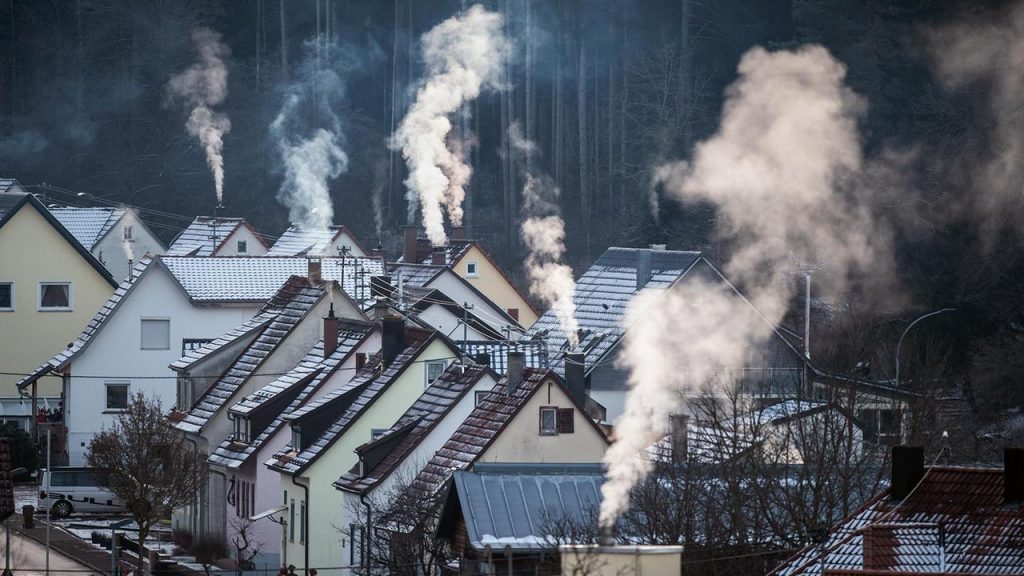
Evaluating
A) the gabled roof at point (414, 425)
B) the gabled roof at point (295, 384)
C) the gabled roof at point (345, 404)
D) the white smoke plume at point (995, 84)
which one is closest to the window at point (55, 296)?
the gabled roof at point (295, 384)

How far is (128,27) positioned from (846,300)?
58.8 metres

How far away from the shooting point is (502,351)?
48.8m

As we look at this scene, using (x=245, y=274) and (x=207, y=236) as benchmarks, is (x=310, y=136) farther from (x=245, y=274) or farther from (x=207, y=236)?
(x=245, y=274)

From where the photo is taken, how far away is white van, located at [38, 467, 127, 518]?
52.5 m

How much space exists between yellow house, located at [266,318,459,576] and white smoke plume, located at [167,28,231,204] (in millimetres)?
61957

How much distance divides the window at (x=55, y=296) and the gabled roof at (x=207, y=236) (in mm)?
12136

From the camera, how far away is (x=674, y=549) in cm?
2431

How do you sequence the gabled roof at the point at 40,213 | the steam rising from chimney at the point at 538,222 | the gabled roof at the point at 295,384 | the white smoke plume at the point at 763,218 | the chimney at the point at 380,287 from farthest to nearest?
the steam rising from chimney at the point at 538,222
the gabled roof at the point at 40,213
the chimney at the point at 380,287
the white smoke plume at the point at 763,218
the gabled roof at the point at 295,384

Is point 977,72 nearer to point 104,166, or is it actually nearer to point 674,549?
point 674,549

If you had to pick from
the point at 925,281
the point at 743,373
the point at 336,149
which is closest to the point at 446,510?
the point at 743,373

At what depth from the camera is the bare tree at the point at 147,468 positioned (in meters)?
44.6

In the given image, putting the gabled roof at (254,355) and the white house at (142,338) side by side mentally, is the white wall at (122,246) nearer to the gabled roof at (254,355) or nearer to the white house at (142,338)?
the white house at (142,338)

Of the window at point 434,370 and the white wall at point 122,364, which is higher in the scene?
the white wall at point 122,364

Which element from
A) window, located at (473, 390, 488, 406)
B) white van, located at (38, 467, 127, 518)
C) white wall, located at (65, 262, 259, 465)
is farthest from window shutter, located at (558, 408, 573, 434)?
white wall, located at (65, 262, 259, 465)
